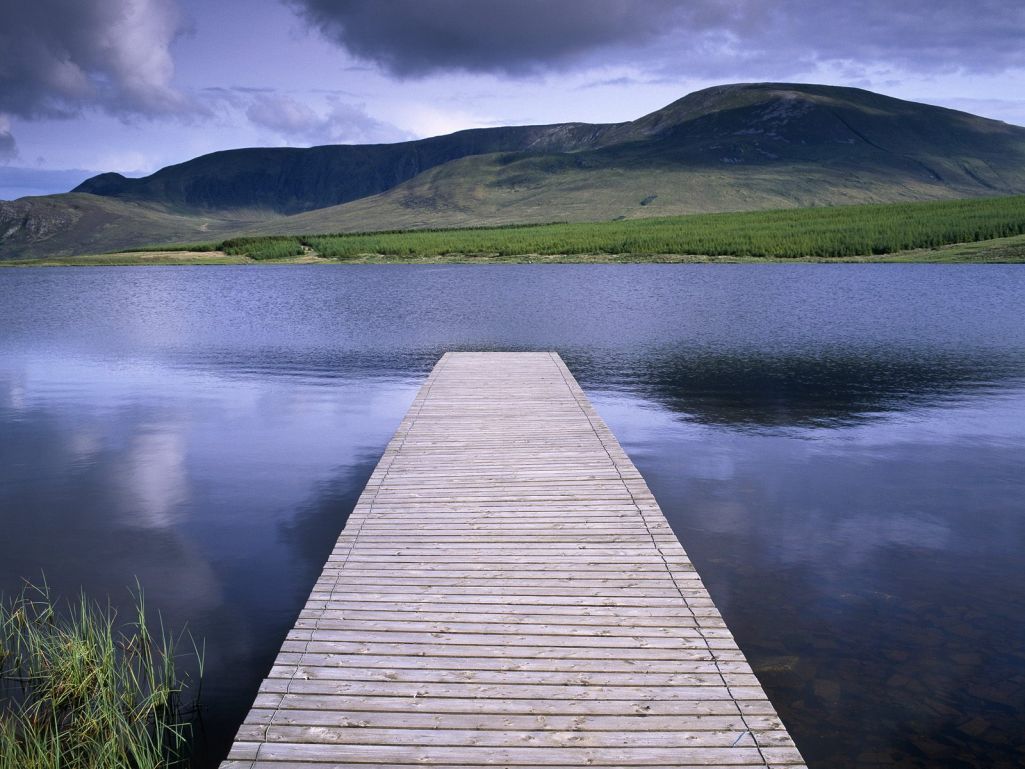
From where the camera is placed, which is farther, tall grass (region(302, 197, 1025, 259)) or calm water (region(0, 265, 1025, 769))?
tall grass (region(302, 197, 1025, 259))

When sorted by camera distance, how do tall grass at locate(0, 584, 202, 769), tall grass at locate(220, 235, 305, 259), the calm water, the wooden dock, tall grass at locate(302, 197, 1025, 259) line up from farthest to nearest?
tall grass at locate(220, 235, 305, 259)
tall grass at locate(302, 197, 1025, 259)
the calm water
tall grass at locate(0, 584, 202, 769)
the wooden dock

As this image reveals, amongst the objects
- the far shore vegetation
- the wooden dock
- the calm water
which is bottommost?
the calm water

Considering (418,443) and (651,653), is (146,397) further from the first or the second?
(651,653)

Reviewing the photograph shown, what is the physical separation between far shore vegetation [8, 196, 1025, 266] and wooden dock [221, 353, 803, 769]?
6084cm

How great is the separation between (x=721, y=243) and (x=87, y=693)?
73286mm

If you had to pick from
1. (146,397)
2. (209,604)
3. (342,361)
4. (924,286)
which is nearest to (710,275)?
(924,286)

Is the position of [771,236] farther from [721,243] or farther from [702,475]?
[702,475]

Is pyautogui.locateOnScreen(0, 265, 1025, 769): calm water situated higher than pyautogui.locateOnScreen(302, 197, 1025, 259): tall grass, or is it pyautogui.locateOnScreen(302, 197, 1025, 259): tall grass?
pyautogui.locateOnScreen(302, 197, 1025, 259): tall grass

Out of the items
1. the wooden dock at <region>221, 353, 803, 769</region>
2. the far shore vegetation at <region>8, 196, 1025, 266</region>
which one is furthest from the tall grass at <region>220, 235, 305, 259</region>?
the wooden dock at <region>221, 353, 803, 769</region>

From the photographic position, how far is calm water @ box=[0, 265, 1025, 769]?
702 centimetres

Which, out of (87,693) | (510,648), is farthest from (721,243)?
(87,693)

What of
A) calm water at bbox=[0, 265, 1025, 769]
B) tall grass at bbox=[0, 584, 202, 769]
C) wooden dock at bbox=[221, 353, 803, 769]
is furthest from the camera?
calm water at bbox=[0, 265, 1025, 769]

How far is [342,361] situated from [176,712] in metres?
18.0

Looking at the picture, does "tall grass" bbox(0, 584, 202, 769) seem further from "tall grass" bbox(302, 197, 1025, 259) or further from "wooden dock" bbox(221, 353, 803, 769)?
"tall grass" bbox(302, 197, 1025, 259)
